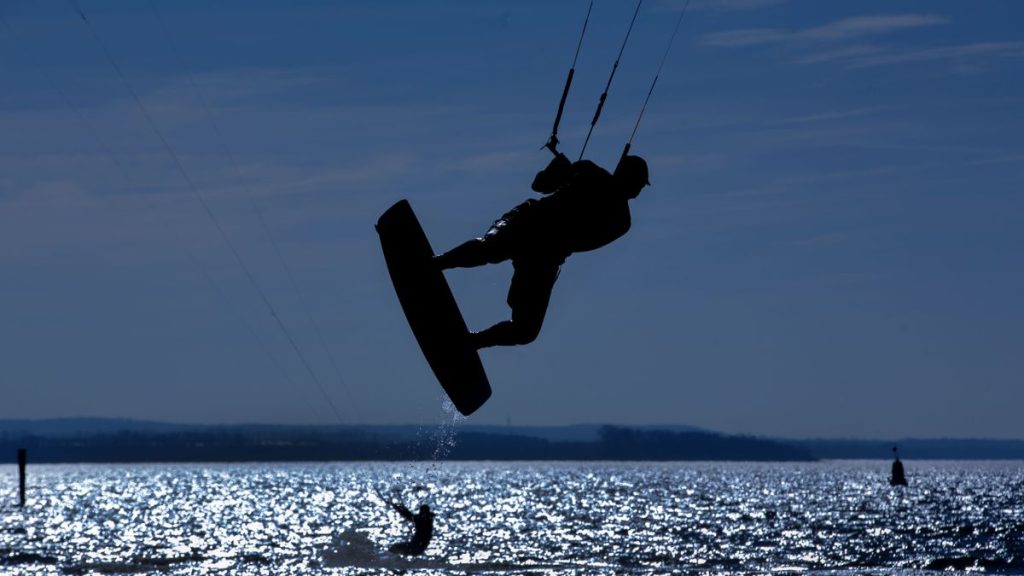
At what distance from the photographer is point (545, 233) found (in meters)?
12.8

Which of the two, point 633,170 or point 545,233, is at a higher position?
point 633,170

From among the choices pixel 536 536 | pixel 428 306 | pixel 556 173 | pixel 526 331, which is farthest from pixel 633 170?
pixel 536 536

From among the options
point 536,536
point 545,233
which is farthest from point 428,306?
point 536,536

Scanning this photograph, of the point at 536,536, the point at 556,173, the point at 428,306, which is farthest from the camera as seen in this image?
the point at 536,536

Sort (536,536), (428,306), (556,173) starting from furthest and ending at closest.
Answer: (536,536), (428,306), (556,173)

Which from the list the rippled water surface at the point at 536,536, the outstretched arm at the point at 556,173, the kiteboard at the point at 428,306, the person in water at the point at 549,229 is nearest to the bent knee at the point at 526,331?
the person in water at the point at 549,229

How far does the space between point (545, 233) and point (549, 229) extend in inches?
1.8

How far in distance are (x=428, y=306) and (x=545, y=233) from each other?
1.24 meters

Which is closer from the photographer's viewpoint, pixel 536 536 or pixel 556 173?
pixel 556 173

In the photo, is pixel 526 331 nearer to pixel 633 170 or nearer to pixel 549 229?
pixel 549 229

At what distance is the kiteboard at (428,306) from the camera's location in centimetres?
1337

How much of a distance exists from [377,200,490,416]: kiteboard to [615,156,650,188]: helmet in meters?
1.73

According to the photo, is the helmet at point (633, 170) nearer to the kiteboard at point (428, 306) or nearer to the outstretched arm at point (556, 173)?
the outstretched arm at point (556, 173)

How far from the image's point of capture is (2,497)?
11831cm
